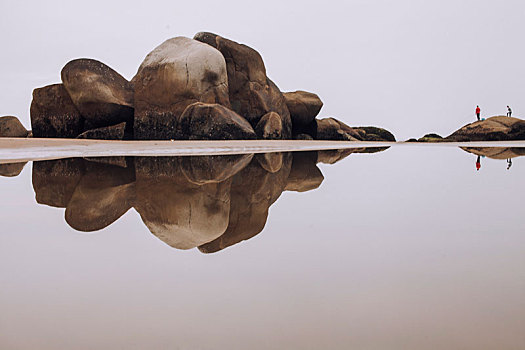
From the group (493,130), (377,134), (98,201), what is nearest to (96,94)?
(98,201)

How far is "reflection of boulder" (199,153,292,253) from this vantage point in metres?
1.16

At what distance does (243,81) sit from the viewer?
10312 mm

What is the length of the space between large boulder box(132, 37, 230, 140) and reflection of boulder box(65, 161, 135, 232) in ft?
19.6

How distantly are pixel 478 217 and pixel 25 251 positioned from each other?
134 cm

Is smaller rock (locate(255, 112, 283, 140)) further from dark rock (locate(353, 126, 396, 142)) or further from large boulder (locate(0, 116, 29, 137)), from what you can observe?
large boulder (locate(0, 116, 29, 137))

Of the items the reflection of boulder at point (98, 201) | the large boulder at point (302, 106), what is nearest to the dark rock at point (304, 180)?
the reflection of boulder at point (98, 201)

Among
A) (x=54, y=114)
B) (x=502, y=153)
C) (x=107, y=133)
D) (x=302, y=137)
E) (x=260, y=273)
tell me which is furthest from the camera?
(x=302, y=137)

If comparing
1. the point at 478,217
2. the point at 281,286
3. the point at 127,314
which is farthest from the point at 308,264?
the point at 478,217

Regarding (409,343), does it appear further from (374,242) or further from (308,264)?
(374,242)

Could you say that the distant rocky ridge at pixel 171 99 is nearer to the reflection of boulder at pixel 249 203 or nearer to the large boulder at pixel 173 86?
the large boulder at pixel 173 86

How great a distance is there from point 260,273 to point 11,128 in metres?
16.0

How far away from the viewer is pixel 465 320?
2.05 feet

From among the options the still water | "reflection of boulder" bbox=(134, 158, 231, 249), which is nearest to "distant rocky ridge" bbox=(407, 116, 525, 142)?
the still water

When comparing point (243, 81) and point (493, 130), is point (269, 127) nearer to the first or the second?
point (243, 81)
